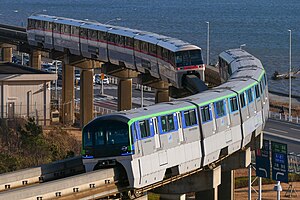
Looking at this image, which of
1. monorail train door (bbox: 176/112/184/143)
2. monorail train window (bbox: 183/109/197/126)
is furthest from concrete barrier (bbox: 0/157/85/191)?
monorail train window (bbox: 183/109/197/126)

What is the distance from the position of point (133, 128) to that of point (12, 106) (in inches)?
1418

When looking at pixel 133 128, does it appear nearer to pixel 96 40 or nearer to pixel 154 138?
pixel 154 138

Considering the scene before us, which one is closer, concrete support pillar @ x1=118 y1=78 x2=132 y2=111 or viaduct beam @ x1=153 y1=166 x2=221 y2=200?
viaduct beam @ x1=153 y1=166 x2=221 y2=200

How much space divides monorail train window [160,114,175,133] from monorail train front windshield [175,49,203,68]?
66.7 feet

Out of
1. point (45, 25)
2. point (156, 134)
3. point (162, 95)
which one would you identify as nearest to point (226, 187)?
point (162, 95)

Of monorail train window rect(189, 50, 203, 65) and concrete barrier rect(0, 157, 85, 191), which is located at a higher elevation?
concrete barrier rect(0, 157, 85, 191)

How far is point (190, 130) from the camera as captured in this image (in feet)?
112

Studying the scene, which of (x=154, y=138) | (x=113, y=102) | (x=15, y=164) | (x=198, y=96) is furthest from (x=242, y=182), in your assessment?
(x=113, y=102)

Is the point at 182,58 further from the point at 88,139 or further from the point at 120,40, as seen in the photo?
the point at 88,139

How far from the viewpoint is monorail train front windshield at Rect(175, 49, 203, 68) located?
175ft

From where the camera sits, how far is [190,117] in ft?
112

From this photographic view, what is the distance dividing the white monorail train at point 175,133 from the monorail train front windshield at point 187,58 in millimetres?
11265

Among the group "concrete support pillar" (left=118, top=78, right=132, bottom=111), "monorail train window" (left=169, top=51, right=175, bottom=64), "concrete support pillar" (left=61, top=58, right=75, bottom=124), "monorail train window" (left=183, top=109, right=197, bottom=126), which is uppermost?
"monorail train window" (left=183, top=109, right=197, bottom=126)

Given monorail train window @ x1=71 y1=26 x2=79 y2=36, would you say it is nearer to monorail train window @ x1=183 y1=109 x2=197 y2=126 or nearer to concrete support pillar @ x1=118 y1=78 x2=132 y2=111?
concrete support pillar @ x1=118 y1=78 x2=132 y2=111
